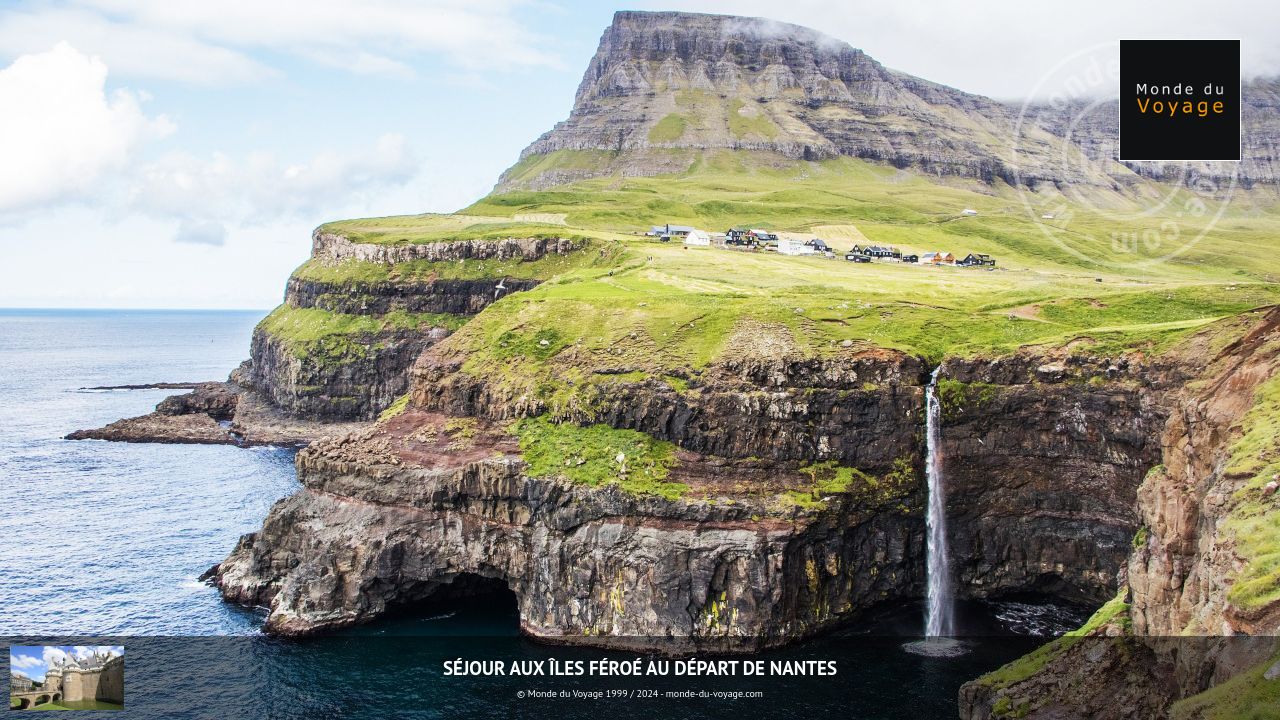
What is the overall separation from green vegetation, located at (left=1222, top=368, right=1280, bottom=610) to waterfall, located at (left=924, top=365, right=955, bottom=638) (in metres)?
35.4

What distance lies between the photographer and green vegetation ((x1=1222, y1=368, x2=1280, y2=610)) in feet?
112

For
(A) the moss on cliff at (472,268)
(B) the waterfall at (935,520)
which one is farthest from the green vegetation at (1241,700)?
(A) the moss on cliff at (472,268)

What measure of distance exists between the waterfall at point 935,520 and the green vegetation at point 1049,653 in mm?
21372

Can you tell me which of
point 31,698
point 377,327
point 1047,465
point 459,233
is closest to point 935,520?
point 1047,465

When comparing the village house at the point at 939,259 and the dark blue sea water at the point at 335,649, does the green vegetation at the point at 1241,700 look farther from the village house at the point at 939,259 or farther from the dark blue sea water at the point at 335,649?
the village house at the point at 939,259

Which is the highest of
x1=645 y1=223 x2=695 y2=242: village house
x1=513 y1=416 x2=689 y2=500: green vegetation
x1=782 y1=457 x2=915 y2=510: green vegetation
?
x1=645 y1=223 x2=695 y2=242: village house

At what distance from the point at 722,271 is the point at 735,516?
55403 mm

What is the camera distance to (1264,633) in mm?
33125

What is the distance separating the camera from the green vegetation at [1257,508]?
34094 millimetres

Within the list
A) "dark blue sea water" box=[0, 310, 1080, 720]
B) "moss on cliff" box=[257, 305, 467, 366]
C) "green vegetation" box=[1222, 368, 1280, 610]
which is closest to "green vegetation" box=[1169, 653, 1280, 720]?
"green vegetation" box=[1222, 368, 1280, 610]

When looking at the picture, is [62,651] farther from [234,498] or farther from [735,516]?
[234,498]

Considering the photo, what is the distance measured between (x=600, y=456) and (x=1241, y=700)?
54644 millimetres

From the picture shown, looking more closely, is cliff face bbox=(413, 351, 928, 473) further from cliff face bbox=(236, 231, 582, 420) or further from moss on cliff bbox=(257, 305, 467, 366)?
moss on cliff bbox=(257, 305, 467, 366)

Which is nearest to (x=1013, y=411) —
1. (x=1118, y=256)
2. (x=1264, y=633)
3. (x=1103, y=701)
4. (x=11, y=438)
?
(x=1103, y=701)
